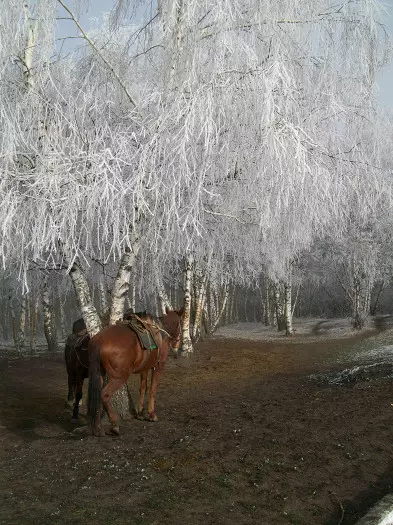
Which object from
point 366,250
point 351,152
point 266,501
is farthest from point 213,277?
point 266,501

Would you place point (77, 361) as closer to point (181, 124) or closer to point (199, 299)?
point (181, 124)

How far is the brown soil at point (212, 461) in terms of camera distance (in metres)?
3.95

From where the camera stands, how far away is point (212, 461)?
4.99 metres

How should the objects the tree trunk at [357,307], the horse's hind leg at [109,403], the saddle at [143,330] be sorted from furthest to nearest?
1. the tree trunk at [357,307]
2. the saddle at [143,330]
3. the horse's hind leg at [109,403]

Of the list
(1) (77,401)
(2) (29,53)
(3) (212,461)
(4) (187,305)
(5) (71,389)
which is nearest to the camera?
(3) (212,461)

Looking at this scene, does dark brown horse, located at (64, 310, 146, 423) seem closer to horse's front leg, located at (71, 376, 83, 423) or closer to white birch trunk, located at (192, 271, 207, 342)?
horse's front leg, located at (71, 376, 83, 423)

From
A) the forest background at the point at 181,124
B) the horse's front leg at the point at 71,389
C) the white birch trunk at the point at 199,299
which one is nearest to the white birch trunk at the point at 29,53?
the forest background at the point at 181,124

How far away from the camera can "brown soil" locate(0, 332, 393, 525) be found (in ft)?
13.0

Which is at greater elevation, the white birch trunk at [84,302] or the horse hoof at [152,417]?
the white birch trunk at [84,302]

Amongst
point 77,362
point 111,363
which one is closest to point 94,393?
point 111,363

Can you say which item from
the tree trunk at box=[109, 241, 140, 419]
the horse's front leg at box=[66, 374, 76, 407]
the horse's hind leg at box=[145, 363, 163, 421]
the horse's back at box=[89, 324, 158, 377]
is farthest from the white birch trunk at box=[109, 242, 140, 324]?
the horse's front leg at box=[66, 374, 76, 407]

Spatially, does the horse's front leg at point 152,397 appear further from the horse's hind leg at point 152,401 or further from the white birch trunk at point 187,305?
the white birch trunk at point 187,305

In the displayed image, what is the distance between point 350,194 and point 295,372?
532 centimetres

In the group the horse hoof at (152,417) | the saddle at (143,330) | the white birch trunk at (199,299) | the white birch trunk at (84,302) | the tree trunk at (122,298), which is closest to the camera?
the saddle at (143,330)
